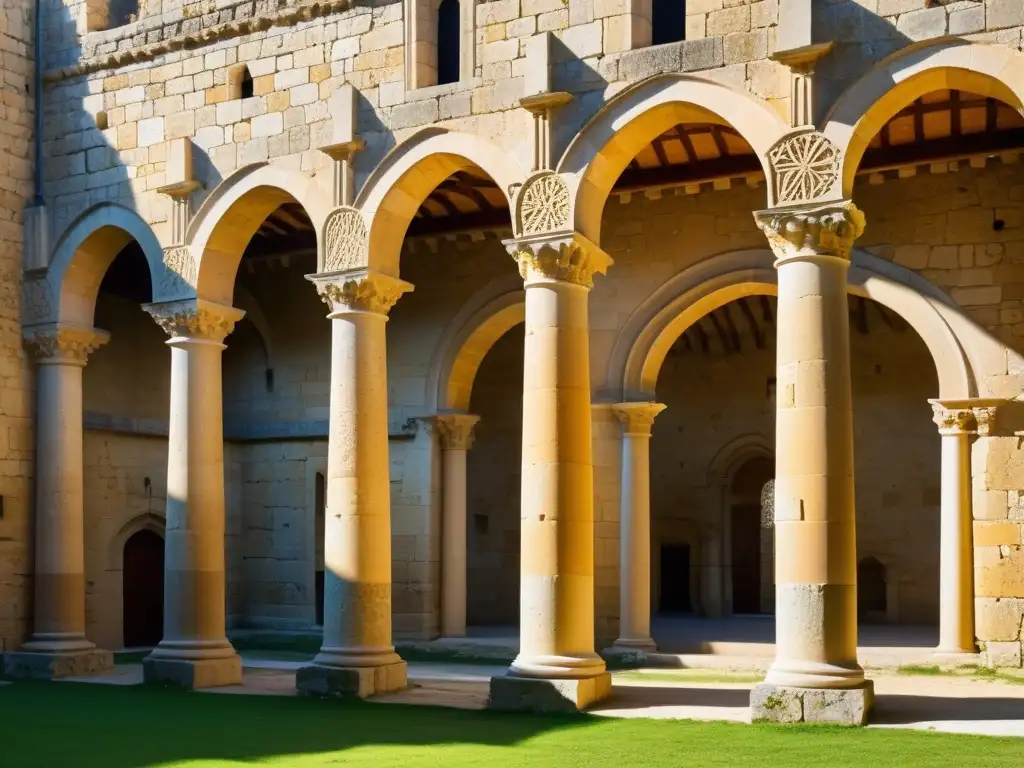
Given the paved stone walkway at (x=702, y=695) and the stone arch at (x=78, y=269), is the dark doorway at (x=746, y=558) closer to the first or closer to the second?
the paved stone walkway at (x=702, y=695)

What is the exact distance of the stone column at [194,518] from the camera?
14031 millimetres

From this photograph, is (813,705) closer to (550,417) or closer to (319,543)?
(550,417)

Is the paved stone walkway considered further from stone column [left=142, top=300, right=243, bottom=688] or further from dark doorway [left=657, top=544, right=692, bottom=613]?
dark doorway [left=657, top=544, right=692, bottom=613]

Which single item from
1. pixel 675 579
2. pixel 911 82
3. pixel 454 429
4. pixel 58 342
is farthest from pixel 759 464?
pixel 911 82

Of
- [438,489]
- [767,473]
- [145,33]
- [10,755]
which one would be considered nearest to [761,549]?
[767,473]

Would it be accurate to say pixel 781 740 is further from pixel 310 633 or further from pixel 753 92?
pixel 310 633

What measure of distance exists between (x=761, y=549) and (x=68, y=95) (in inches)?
535

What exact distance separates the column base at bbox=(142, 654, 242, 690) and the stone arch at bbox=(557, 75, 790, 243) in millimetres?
6211

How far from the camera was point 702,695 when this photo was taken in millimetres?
12438

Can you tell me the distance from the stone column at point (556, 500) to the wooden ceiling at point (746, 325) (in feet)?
27.8

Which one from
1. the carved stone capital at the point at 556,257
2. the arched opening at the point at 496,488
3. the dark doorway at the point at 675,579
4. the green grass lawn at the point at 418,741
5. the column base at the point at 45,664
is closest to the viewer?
the green grass lawn at the point at 418,741

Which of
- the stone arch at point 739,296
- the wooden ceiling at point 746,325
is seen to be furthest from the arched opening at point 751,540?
the stone arch at point 739,296

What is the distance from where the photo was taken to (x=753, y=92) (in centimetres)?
1113

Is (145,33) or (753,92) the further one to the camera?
(145,33)
